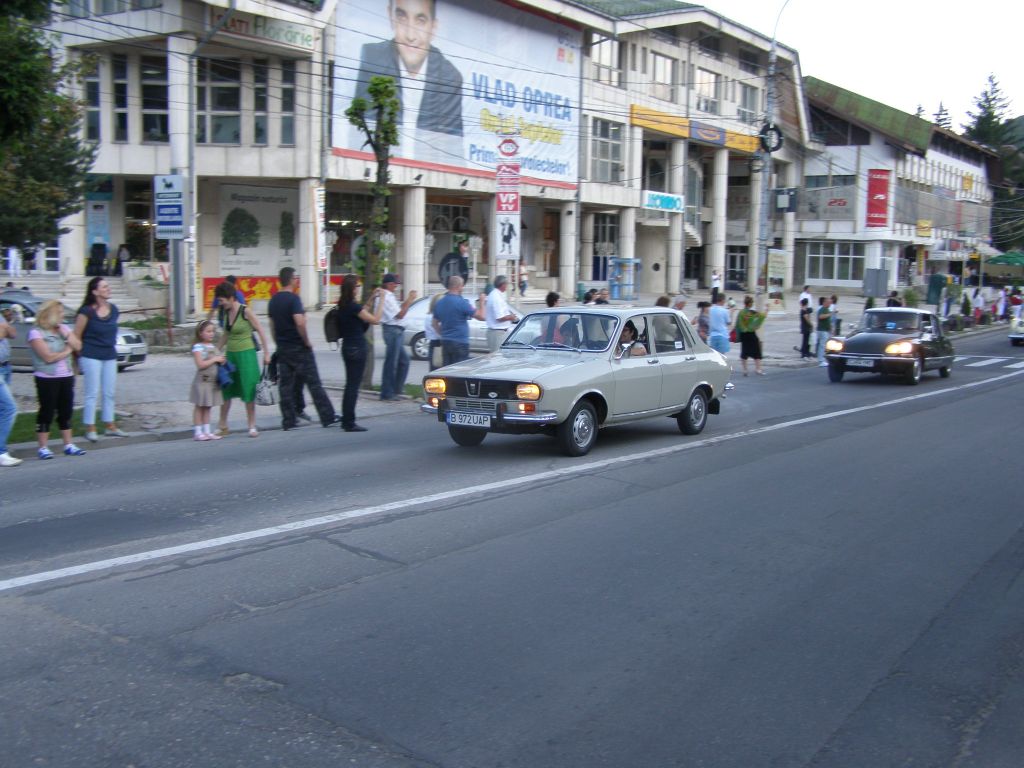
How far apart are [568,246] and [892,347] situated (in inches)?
1105

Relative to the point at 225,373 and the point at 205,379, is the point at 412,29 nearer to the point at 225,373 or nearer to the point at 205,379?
the point at 225,373

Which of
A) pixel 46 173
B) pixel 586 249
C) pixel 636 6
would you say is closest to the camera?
pixel 46 173

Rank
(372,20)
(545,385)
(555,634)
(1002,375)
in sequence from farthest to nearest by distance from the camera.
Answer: (372,20)
(1002,375)
(545,385)
(555,634)

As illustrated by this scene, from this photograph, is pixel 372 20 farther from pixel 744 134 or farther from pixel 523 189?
pixel 744 134

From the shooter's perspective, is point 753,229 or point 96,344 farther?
point 753,229

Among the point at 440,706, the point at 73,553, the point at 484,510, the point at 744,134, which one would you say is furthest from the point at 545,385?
the point at 744,134

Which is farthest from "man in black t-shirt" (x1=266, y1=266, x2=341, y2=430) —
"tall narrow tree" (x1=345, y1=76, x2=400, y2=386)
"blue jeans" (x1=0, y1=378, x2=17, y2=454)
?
"blue jeans" (x1=0, y1=378, x2=17, y2=454)

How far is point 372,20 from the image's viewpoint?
3541 cm

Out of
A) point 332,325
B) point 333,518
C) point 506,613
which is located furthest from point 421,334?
point 506,613

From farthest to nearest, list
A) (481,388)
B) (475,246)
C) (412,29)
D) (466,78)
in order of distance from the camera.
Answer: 1. (475,246)
2. (466,78)
3. (412,29)
4. (481,388)

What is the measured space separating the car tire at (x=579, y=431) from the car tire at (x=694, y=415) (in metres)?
1.99

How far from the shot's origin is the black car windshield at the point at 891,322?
21.5 metres

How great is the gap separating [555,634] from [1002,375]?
2181 centimetres

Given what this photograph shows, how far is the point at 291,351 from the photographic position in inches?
499
